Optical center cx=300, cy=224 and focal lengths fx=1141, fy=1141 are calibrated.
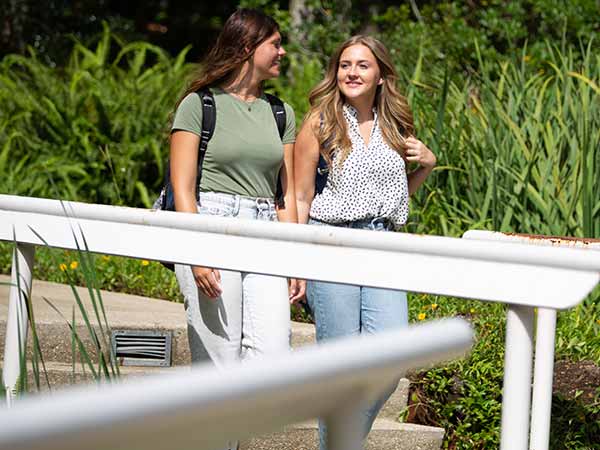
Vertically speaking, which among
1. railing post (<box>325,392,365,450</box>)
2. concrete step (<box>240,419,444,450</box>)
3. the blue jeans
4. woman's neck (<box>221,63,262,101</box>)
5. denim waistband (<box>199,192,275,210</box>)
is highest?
woman's neck (<box>221,63,262,101</box>)

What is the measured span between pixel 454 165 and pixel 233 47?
2.64 meters

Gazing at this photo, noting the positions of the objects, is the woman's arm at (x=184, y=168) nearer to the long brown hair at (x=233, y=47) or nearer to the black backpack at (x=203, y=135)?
the black backpack at (x=203, y=135)

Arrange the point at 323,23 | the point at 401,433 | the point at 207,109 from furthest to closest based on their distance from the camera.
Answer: the point at 323,23
the point at 401,433
the point at 207,109

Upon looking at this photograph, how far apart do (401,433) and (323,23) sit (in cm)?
699

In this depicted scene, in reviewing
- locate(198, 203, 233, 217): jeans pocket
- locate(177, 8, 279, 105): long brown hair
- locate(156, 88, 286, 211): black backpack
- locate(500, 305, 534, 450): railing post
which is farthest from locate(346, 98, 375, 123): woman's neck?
locate(500, 305, 534, 450): railing post

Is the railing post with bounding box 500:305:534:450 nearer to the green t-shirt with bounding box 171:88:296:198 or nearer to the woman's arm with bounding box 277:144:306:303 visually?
the green t-shirt with bounding box 171:88:296:198

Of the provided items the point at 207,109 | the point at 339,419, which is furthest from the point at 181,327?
the point at 339,419

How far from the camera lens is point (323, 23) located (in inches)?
425

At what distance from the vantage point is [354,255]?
2.09 meters

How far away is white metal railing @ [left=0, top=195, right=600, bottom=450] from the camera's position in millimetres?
1849

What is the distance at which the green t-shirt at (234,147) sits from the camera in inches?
139

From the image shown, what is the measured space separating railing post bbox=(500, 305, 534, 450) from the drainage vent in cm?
296

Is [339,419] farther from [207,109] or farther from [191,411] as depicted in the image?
[207,109]

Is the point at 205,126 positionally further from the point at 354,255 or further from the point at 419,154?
the point at 354,255
